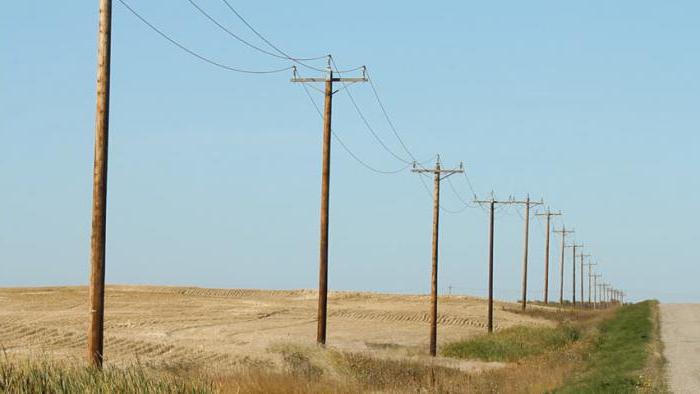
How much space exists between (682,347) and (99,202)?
24.3 m

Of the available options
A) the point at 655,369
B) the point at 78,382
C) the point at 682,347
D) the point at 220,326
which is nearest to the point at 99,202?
the point at 78,382

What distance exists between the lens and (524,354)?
42.0 metres

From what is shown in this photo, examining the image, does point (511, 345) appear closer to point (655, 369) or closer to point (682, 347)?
point (682, 347)

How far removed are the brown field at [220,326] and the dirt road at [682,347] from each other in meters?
6.23

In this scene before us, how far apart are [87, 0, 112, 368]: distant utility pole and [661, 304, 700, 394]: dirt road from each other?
37.5 feet

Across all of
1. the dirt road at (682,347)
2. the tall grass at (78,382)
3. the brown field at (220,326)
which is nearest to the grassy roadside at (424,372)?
the tall grass at (78,382)

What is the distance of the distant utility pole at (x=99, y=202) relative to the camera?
1838 centimetres

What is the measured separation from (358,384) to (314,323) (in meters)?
35.3

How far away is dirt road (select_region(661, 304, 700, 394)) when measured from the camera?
24.9 m

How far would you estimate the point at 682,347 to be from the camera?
3703cm

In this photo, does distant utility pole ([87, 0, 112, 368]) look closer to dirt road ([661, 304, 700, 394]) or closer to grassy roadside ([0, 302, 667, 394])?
grassy roadside ([0, 302, 667, 394])

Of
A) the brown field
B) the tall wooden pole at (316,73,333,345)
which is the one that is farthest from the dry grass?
the tall wooden pole at (316,73,333,345)

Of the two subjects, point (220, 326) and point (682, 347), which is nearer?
point (682, 347)

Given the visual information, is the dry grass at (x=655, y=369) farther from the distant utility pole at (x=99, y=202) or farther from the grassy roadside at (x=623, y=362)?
the distant utility pole at (x=99, y=202)
